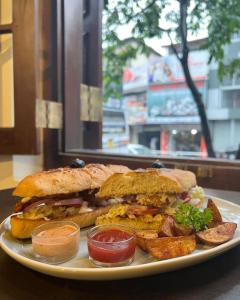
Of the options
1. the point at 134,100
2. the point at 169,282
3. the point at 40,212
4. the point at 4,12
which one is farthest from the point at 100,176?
the point at 134,100

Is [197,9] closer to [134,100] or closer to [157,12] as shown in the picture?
[157,12]

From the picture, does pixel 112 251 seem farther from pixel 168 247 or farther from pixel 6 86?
pixel 6 86

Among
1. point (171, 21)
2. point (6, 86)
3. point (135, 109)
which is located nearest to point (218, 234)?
point (6, 86)

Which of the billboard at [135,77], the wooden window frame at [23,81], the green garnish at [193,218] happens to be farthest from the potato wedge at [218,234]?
the billboard at [135,77]

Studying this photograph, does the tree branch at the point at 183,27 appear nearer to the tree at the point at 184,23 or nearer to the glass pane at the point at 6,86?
the tree at the point at 184,23

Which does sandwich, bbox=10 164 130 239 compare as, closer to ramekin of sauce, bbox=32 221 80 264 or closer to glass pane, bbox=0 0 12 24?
ramekin of sauce, bbox=32 221 80 264

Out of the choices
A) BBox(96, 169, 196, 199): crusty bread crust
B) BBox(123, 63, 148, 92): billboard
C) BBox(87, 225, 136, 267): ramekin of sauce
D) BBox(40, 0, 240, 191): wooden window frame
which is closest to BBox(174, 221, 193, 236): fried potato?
BBox(87, 225, 136, 267): ramekin of sauce
